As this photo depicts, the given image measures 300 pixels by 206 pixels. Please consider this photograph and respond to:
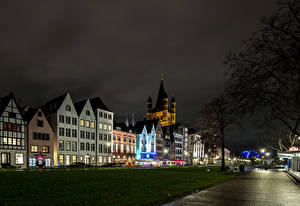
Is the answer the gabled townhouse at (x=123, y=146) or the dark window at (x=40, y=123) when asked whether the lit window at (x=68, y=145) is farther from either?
the gabled townhouse at (x=123, y=146)

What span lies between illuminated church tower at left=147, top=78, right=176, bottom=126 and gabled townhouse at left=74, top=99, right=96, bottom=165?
11319 centimetres

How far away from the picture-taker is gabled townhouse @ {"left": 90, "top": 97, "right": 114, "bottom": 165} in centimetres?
7838

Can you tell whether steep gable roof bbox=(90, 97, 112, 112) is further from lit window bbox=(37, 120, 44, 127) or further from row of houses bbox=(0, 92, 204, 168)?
lit window bbox=(37, 120, 44, 127)

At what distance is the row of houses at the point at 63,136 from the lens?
55.5m

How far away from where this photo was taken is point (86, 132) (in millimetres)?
74500

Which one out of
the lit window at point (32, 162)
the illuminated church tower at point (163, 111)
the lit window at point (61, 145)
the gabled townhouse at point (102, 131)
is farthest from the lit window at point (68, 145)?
the illuminated church tower at point (163, 111)

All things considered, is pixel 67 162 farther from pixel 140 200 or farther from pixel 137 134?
pixel 140 200

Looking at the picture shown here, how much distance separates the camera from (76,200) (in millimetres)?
10484

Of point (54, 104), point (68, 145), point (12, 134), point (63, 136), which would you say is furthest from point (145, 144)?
point (12, 134)

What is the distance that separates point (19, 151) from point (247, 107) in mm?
53193

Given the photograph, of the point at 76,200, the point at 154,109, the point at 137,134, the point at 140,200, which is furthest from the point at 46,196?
the point at 154,109

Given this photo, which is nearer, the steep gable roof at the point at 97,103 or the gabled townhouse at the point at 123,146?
the steep gable roof at the point at 97,103

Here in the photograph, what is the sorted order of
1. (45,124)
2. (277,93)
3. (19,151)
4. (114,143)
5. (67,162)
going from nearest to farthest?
(277,93)
(19,151)
(45,124)
(67,162)
(114,143)

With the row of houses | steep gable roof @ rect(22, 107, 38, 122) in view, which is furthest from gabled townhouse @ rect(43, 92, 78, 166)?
steep gable roof @ rect(22, 107, 38, 122)
